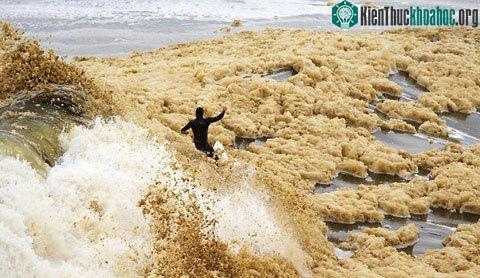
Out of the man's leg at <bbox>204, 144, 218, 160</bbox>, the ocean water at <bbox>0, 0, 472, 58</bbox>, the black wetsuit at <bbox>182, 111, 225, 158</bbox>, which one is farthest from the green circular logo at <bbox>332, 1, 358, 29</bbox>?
the black wetsuit at <bbox>182, 111, 225, 158</bbox>

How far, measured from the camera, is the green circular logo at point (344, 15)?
25536 mm

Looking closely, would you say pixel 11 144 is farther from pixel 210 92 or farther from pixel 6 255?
pixel 210 92

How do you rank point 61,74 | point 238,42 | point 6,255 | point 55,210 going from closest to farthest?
point 6,255, point 55,210, point 61,74, point 238,42

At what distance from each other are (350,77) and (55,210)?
11.5 meters

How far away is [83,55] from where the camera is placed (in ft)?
63.4

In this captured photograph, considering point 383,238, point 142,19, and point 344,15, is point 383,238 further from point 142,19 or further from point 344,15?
point 344,15

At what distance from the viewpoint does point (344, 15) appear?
88.6ft

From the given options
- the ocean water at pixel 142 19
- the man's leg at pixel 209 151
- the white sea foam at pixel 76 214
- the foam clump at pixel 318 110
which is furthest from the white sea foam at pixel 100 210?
the ocean water at pixel 142 19

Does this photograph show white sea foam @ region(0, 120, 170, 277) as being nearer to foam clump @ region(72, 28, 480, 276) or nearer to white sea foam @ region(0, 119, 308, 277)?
white sea foam @ region(0, 119, 308, 277)

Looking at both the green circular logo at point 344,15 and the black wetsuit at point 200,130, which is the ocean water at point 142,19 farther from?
the black wetsuit at point 200,130

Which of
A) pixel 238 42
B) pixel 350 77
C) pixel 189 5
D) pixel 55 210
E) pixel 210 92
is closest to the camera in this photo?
pixel 55 210

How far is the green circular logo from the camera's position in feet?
83.8

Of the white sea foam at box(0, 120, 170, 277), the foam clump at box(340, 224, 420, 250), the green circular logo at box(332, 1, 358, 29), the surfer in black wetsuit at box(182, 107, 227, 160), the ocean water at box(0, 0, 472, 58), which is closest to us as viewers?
the white sea foam at box(0, 120, 170, 277)

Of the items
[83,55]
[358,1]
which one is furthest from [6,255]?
[358,1]
